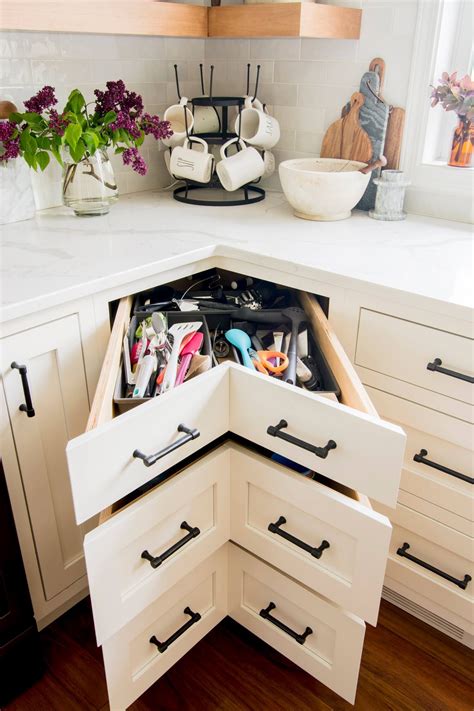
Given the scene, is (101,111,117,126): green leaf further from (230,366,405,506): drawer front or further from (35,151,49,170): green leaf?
(230,366,405,506): drawer front

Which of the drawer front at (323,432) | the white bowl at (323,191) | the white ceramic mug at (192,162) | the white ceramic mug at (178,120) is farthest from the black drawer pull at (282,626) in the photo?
the white ceramic mug at (178,120)

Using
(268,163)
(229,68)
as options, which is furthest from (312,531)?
(229,68)

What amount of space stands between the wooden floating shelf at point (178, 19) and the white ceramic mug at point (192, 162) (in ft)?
1.04

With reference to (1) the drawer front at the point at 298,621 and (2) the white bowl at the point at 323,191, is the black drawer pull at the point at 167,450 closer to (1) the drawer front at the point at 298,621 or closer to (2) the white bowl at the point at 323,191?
(1) the drawer front at the point at 298,621

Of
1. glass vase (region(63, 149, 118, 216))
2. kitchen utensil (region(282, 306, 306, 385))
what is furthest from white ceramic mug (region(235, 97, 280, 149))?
kitchen utensil (region(282, 306, 306, 385))

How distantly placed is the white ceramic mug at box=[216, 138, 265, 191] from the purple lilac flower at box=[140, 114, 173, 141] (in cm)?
20

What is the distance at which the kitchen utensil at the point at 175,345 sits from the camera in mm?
1091

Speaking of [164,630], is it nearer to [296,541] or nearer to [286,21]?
[296,541]

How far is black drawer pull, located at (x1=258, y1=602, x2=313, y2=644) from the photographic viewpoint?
44.5 inches

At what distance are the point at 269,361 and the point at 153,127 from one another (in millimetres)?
804

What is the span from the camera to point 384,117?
1.69 metres

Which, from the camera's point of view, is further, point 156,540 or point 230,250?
point 230,250

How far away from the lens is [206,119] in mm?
1901

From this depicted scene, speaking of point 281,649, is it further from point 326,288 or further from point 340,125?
point 340,125
